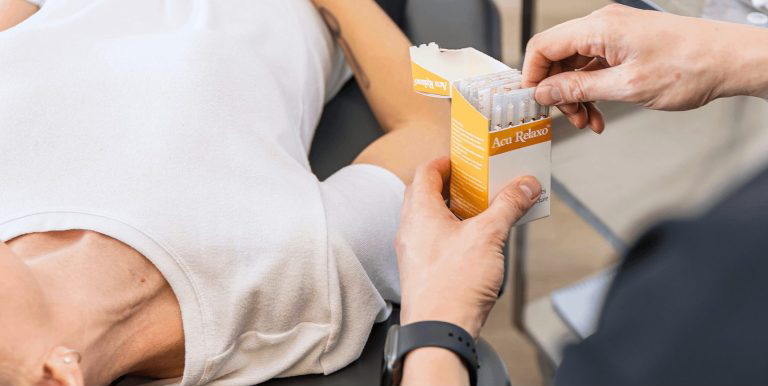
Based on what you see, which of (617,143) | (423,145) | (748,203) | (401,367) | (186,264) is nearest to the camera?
(748,203)

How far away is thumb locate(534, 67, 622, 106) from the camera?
2.85 feet

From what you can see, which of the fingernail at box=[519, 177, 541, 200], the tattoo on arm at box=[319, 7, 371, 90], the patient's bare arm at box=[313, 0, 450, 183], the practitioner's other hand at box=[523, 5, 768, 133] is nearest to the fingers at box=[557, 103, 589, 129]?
the practitioner's other hand at box=[523, 5, 768, 133]

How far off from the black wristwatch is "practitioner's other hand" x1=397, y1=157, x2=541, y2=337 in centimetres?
3

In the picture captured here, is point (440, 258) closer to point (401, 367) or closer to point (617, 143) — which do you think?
point (401, 367)

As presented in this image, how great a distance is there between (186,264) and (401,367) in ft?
0.99

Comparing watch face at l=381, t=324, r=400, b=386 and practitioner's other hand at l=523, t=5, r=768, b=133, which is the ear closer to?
watch face at l=381, t=324, r=400, b=386

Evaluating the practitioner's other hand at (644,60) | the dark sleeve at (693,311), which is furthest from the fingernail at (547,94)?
the dark sleeve at (693,311)

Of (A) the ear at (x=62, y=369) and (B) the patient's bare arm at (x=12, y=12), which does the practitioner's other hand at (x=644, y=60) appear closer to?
(A) the ear at (x=62, y=369)

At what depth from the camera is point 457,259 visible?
875 mm

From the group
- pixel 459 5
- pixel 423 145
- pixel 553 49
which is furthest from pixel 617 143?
pixel 553 49

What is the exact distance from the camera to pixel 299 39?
1.34 meters

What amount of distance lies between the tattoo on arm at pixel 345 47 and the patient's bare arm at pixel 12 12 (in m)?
0.55

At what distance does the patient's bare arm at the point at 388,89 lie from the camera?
1173 millimetres

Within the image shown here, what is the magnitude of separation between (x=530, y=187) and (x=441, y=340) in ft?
0.72
